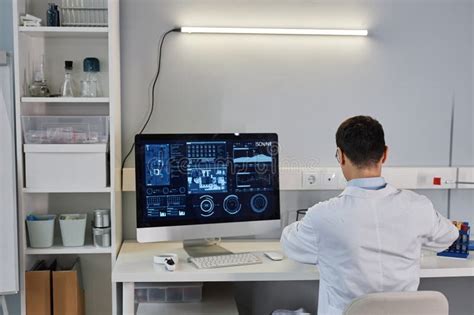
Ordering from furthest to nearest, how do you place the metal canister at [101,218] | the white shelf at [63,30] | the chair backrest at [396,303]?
the metal canister at [101,218] → the white shelf at [63,30] → the chair backrest at [396,303]

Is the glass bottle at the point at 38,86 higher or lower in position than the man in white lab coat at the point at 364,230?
higher

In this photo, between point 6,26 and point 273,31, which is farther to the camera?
point 273,31

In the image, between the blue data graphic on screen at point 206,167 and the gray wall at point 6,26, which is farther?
the gray wall at point 6,26

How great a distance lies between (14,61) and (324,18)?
1.42m

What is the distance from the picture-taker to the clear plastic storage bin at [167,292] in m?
2.13

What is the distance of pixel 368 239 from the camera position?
63.9 inches

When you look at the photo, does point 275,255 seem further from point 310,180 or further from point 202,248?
point 310,180

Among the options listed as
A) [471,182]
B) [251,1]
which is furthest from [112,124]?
[471,182]

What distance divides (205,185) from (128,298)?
1.84ft

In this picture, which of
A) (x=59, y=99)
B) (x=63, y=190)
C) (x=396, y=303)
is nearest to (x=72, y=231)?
(x=63, y=190)

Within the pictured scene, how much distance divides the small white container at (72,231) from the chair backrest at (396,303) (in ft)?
4.05

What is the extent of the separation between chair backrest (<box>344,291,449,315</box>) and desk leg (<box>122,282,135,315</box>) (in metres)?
0.88

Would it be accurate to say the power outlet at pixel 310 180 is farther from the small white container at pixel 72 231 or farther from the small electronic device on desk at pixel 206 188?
the small white container at pixel 72 231

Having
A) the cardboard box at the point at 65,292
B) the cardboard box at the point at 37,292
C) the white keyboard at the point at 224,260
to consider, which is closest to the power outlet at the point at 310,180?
the white keyboard at the point at 224,260
